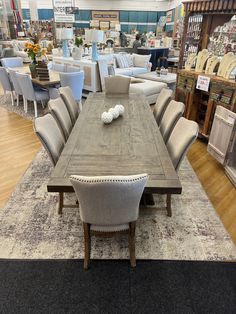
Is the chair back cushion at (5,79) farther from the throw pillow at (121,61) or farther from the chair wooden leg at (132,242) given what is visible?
the chair wooden leg at (132,242)

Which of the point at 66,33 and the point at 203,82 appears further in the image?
the point at 66,33

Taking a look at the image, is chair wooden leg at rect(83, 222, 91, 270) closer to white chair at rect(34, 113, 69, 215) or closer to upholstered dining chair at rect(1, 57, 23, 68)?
white chair at rect(34, 113, 69, 215)

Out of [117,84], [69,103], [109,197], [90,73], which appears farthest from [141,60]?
[109,197]

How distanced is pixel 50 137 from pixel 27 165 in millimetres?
1334

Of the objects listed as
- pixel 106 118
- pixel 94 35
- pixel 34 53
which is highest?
pixel 94 35

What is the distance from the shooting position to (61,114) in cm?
255

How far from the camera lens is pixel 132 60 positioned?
7.64 m

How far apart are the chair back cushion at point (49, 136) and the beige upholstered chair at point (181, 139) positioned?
1027 millimetres

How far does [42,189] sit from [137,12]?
14575 mm

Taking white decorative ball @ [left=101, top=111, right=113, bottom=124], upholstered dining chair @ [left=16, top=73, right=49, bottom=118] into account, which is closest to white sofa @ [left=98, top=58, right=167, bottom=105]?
upholstered dining chair @ [left=16, top=73, right=49, bottom=118]

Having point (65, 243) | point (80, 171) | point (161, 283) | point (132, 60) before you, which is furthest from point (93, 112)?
point (132, 60)

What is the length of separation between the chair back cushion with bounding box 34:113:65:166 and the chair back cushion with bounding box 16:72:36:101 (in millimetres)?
A: 2620

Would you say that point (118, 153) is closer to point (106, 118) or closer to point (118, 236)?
point (106, 118)

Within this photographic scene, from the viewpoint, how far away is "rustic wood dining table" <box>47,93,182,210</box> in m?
1.56
